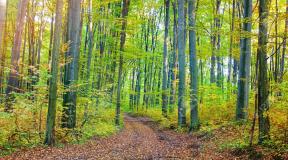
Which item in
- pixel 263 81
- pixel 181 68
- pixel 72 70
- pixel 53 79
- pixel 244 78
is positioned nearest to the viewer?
pixel 263 81

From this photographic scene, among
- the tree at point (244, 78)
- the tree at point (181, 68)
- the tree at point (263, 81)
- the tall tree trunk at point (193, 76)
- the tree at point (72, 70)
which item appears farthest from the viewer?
the tree at point (181, 68)

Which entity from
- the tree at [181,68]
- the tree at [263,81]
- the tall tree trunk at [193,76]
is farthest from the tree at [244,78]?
the tree at [263,81]

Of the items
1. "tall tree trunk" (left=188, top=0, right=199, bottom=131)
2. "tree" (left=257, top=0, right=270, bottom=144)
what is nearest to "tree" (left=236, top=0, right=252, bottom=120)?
"tall tree trunk" (left=188, top=0, right=199, bottom=131)

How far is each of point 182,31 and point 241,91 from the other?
5187 millimetres

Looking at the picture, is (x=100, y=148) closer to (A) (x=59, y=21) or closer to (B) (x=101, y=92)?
(B) (x=101, y=92)

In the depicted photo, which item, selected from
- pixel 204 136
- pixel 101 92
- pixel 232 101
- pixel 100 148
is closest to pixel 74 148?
pixel 100 148

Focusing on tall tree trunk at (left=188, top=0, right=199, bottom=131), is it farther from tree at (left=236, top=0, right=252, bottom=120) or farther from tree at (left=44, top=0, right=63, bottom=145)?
tree at (left=44, top=0, right=63, bottom=145)

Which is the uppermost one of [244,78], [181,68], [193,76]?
[181,68]

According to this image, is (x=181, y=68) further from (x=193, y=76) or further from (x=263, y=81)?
(x=263, y=81)

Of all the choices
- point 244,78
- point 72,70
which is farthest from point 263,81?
point 72,70

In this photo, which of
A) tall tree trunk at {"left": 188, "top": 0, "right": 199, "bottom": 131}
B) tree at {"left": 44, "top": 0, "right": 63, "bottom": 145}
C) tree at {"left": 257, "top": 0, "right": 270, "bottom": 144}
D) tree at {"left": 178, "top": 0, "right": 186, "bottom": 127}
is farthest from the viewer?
tree at {"left": 178, "top": 0, "right": 186, "bottom": 127}

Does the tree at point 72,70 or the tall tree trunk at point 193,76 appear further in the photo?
the tall tree trunk at point 193,76

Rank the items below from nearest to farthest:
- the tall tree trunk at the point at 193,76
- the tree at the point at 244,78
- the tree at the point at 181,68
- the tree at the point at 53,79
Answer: the tree at the point at 53,79 → the tree at the point at 244,78 → the tall tree trunk at the point at 193,76 → the tree at the point at 181,68

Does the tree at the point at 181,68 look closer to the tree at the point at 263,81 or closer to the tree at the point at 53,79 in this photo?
the tree at the point at 53,79
